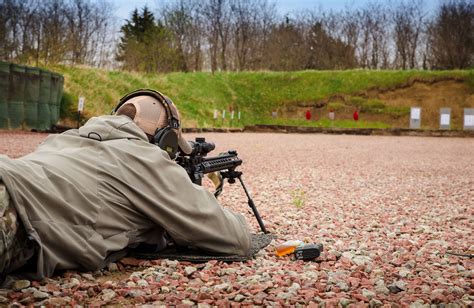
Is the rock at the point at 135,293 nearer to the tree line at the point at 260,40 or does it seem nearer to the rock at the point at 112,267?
the rock at the point at 112,267

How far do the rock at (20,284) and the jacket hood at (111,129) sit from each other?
959 millimetres

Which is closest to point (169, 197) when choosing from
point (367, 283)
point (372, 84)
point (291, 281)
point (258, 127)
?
point (291, 281)

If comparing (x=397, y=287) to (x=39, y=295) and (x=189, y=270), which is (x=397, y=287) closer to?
(x=189, y=270)

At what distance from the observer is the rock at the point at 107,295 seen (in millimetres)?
2701

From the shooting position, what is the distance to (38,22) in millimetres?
41469

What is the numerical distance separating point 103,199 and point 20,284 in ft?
2.08

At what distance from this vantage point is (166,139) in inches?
136

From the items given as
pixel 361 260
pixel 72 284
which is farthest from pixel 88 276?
pixel 361 260

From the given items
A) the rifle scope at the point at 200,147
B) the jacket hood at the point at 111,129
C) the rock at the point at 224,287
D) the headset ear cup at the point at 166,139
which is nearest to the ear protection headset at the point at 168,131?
the headset ear cup at the point at 166,139

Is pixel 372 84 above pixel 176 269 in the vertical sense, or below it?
above

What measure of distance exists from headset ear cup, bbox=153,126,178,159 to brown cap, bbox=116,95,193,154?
0.19 feet

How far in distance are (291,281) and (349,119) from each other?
37.0 metres

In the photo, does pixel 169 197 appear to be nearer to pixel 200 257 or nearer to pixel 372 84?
pixel 200 257

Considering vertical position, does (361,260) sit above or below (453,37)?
below
